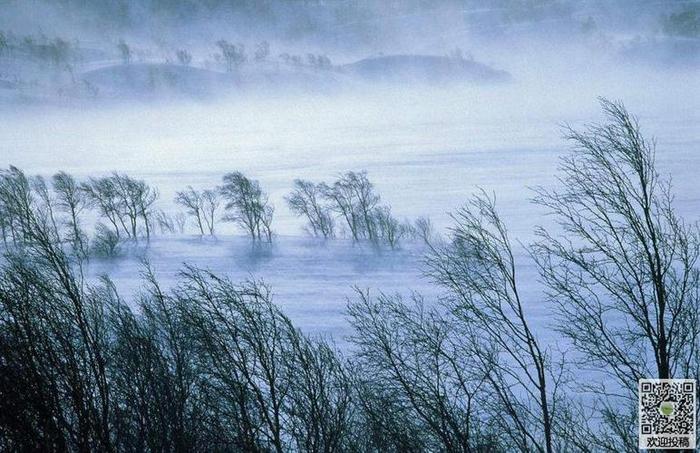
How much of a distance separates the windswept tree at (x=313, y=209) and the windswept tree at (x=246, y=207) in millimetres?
4346

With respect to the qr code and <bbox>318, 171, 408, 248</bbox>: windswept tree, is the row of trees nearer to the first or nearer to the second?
<bbox>318, 171, 408, 248</bbox>: windswept tree

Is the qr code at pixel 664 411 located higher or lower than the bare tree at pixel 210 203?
lower

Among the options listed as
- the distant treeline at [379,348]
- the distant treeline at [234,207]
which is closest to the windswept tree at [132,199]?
the distant treeline at [234,207]

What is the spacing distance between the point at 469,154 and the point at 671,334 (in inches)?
6346

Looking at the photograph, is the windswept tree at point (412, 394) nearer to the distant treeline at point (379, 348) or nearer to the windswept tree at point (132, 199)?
the distant treeline at point (379, 348)

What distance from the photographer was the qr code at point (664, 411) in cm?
841

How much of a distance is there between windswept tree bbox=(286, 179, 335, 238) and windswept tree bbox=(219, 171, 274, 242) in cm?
435

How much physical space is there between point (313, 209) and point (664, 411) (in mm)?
54074

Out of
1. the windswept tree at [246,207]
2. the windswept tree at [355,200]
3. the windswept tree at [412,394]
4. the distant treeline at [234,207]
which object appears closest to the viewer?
the windswept tree at [412,394]

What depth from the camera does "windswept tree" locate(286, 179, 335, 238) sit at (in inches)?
2349

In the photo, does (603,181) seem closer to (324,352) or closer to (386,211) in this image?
(324,352)

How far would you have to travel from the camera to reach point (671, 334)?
8.66 metres

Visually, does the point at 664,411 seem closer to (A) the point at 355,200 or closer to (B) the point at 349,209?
(B) the point at 349,209

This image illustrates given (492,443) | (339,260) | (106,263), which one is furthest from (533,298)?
(106,263)
